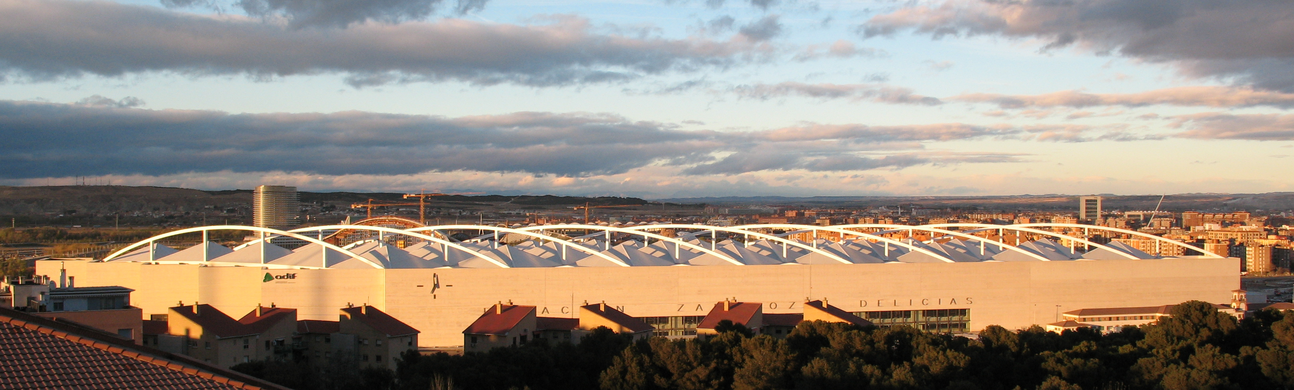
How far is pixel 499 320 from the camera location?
1405 inches

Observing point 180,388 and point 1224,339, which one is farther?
point 1224,339

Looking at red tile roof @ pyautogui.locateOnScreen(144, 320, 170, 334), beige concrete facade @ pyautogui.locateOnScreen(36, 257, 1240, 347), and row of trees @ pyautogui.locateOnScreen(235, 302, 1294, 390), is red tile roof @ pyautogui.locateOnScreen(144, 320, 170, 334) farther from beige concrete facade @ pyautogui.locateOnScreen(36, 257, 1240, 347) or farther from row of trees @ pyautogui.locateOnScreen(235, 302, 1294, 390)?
row of trees @ pyautogui.locateOnScreen(235, 302, 1294, 390)

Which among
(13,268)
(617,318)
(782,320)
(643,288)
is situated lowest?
(782,320)

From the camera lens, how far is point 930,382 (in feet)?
76.8

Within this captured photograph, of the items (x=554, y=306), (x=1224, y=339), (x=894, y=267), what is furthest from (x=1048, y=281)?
(x=554, y=306)

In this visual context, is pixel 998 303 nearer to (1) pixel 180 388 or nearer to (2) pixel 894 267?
(2) pixel 894 267

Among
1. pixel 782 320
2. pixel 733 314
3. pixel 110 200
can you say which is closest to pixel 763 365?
pixel 733 314

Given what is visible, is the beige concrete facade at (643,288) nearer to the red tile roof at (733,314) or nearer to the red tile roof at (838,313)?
the red tile roof at (838,313)

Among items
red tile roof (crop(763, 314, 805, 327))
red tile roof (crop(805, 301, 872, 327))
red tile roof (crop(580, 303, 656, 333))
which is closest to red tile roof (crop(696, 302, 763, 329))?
red tile roof (crop(763, 314, 805, 327))

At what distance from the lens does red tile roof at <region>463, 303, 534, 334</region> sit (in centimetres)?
3466

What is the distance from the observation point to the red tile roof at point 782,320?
39406mm

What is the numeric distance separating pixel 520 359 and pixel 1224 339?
23.2m

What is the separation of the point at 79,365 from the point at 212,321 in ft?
81.6

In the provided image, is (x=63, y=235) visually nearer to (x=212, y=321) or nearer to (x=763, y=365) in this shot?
(x=212, y=321)
